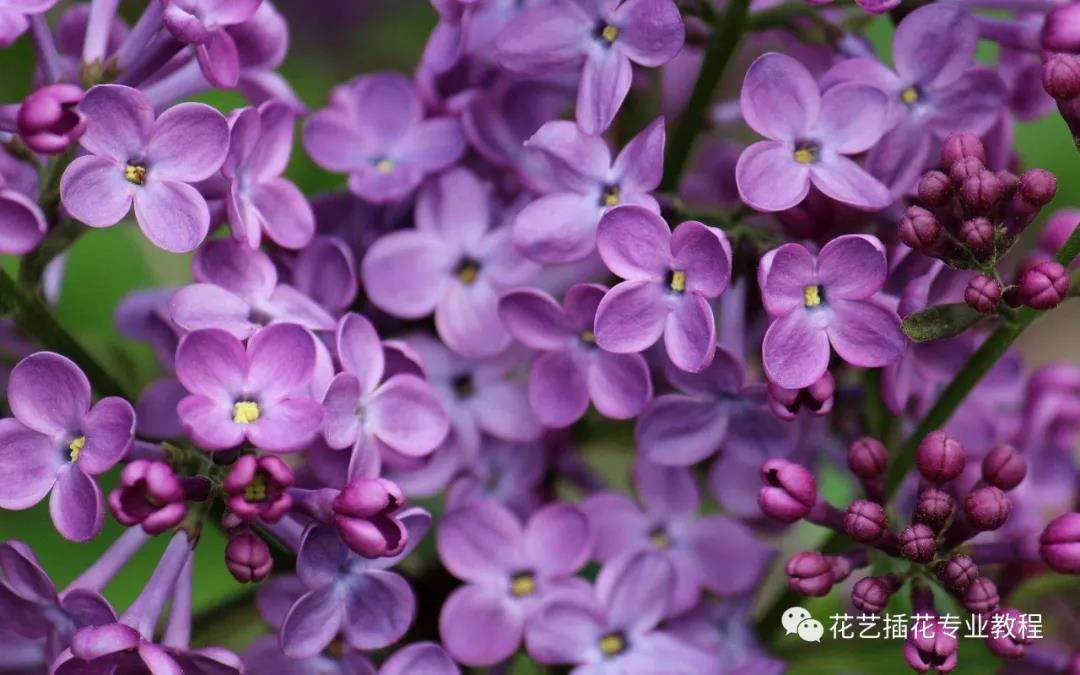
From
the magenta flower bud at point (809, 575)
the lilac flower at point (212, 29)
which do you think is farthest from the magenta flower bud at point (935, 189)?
the lilac flower at point (212, 29)

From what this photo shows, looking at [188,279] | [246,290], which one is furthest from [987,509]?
[188,279]

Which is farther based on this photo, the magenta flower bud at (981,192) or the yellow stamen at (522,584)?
the yellow stamen at (522,584)

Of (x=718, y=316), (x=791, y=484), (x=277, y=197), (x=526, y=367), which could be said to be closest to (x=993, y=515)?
(x=791, y=484)

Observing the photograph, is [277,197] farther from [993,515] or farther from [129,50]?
[993,515]

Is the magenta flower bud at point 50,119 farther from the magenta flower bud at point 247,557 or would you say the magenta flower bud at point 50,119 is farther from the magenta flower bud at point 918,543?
the magenta flower bud at point 918,543

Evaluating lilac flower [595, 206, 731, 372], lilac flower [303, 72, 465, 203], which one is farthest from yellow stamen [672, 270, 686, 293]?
lilac flower [303, 72, 465, 203]

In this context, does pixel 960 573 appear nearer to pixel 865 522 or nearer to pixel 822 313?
pixel 865 522
